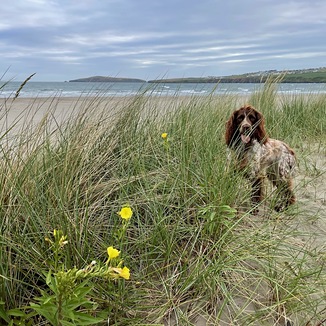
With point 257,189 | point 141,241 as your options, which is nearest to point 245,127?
point 257,189

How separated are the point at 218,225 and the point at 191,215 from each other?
0.20 meters

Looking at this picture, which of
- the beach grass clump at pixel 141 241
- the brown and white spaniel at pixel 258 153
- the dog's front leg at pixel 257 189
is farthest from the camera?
the brown and white spaniel at pixel 258 153

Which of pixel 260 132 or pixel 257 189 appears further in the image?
pixel 260 132

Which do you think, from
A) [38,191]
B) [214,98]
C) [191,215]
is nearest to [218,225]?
[191,215]

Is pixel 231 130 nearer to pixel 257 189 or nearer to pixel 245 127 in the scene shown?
pixel 245 127

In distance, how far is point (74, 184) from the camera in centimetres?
237

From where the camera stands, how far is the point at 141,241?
6.95 ft

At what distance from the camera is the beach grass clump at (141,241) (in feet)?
5.79

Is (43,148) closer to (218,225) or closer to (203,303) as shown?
(218,225)

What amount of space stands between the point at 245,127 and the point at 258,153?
271 millimetres

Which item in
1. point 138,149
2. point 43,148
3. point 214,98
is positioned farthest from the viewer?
point 214,98

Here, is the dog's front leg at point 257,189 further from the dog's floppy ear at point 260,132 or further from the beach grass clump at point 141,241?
the dog's floppy ear at point 260,132

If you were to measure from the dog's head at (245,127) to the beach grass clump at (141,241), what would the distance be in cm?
43

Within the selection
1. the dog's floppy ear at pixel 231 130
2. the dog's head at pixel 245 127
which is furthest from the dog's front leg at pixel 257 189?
the dog's floppy ear at pixel 231 130
